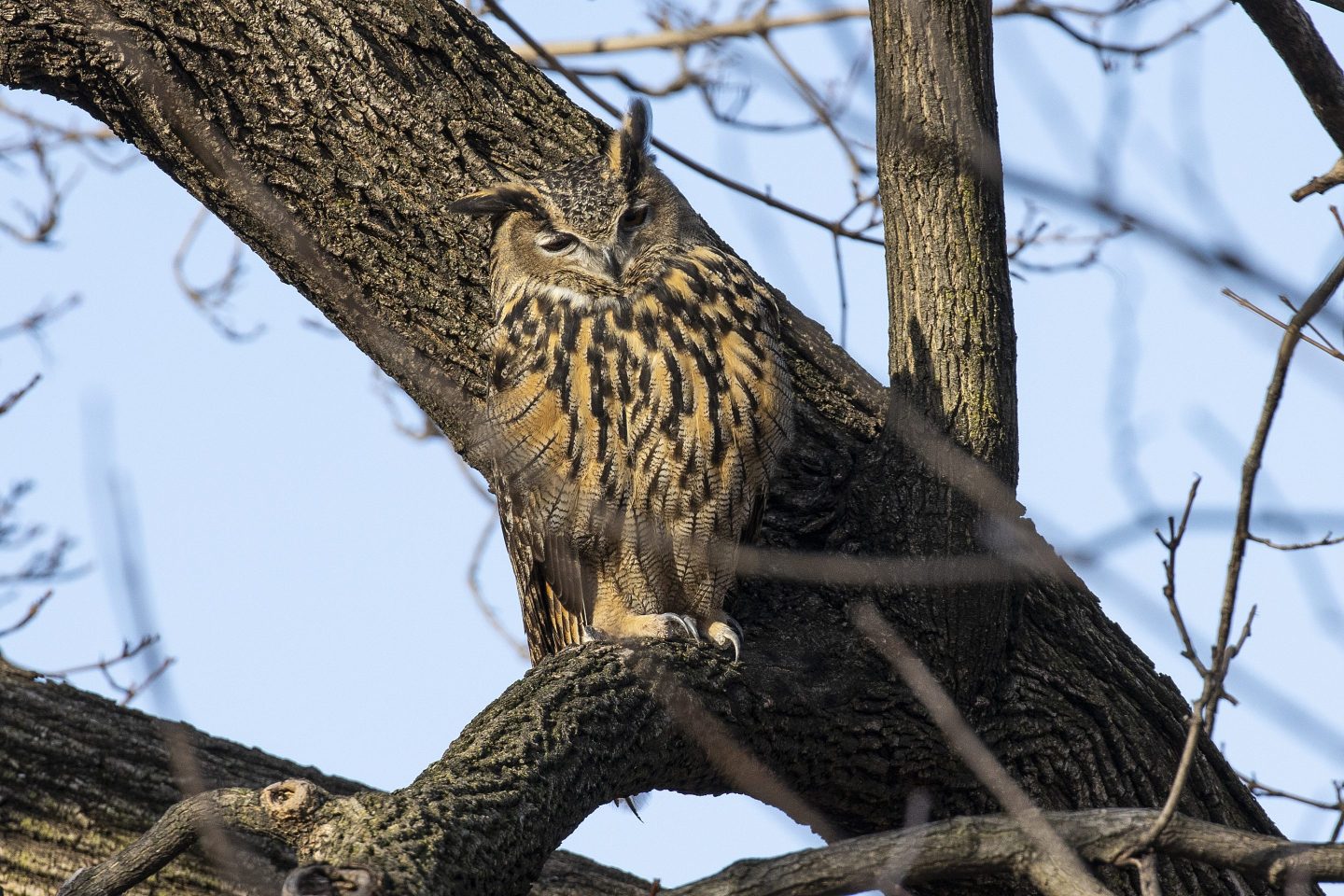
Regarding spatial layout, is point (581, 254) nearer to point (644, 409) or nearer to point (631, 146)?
point (631, 146)

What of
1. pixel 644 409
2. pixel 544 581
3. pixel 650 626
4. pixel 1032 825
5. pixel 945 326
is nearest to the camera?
pixel 1032 825

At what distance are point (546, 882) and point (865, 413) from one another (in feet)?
4.74

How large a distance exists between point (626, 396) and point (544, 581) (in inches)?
26.9

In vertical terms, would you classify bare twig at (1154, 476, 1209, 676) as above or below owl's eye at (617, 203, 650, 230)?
below

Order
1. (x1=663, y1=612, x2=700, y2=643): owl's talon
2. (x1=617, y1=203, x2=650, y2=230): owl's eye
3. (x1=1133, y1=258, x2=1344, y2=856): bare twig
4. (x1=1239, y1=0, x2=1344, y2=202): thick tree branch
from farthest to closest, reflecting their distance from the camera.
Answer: (x1=617, y1=203, x2=650, y2=230): owl's eye < (x1=663, y1=612, x2=700, y2=643): owl's talon < (x1=1239, y1=0, x2=1344, y2=202): thick tree branch < (x1=1133, y1=258, x2=1344, y2=856): bare twig

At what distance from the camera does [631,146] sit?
3.53 m

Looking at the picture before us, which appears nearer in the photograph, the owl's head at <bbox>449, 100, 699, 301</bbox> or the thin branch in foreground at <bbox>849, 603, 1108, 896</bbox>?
the thin branch in foreground at <bbox>849, 603, 1108, 896</bbox>

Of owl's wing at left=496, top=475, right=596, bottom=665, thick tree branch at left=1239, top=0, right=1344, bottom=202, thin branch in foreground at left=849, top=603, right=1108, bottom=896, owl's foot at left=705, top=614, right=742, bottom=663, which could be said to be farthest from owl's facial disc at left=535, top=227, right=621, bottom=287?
thick tree branch at left=1239, top=0, right=1344, bottom=202

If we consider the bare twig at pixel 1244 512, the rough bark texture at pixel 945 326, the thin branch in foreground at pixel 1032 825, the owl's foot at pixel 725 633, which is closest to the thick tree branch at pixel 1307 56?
the bare twig at pixel 1244 512

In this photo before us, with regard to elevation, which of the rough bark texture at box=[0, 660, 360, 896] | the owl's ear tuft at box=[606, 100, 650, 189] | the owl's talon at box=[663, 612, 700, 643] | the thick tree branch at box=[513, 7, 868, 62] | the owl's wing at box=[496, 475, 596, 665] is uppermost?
the thick tree branch at box=[513, 7, 868, 62]

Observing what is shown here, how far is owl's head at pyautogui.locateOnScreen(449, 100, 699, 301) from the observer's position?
11.1 ft

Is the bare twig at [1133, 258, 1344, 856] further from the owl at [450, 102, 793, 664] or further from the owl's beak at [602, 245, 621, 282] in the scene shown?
the owl's beak at [602, 245, 621, 282]

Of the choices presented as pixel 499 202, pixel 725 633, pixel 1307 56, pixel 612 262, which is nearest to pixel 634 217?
pixel 612 262

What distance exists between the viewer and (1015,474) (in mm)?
2979
